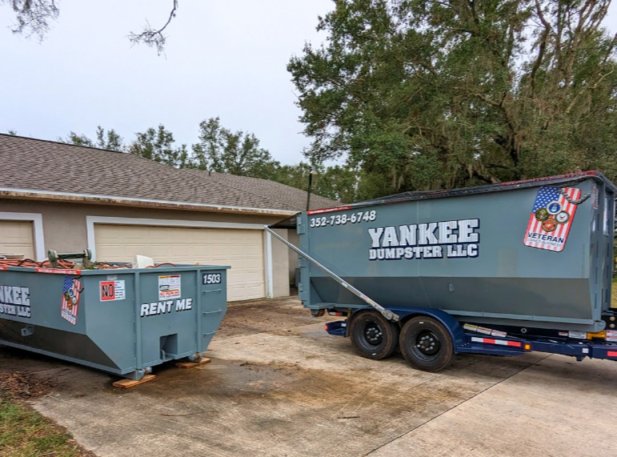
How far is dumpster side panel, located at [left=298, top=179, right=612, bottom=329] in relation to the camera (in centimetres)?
509

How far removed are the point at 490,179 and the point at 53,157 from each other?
13664mm

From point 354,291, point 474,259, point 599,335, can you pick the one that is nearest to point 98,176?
point 354,291

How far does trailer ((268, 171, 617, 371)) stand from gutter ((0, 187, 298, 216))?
16.8 feet

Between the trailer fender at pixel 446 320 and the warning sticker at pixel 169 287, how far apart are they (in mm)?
3542

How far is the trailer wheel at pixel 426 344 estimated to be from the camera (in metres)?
6.05

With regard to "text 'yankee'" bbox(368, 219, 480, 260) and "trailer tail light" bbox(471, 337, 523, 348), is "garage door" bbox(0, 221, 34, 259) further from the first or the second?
"trailer tail light" bbox(471, 337, 523, 348)

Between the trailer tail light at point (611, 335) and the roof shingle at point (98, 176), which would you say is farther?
the roof shingle at point (98, 176)

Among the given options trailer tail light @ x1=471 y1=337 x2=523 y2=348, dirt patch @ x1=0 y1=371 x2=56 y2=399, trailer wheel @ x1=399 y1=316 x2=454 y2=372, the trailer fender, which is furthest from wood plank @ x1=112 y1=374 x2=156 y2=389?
trailer tail light @ x1=471 y1=337 x2=523 y2=348

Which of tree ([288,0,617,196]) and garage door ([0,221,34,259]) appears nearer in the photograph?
garage door ([0,221,34,259])

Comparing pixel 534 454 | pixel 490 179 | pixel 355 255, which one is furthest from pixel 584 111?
pixel 534 454

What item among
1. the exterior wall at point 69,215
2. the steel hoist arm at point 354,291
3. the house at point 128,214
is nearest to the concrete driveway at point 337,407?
the steel hoist arm at point 354,291

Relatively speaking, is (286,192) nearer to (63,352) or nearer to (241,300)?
(241,300)

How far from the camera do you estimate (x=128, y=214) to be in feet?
35.1

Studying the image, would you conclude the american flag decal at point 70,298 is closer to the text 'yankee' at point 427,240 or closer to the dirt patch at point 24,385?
the dirt patch at point 24,385
